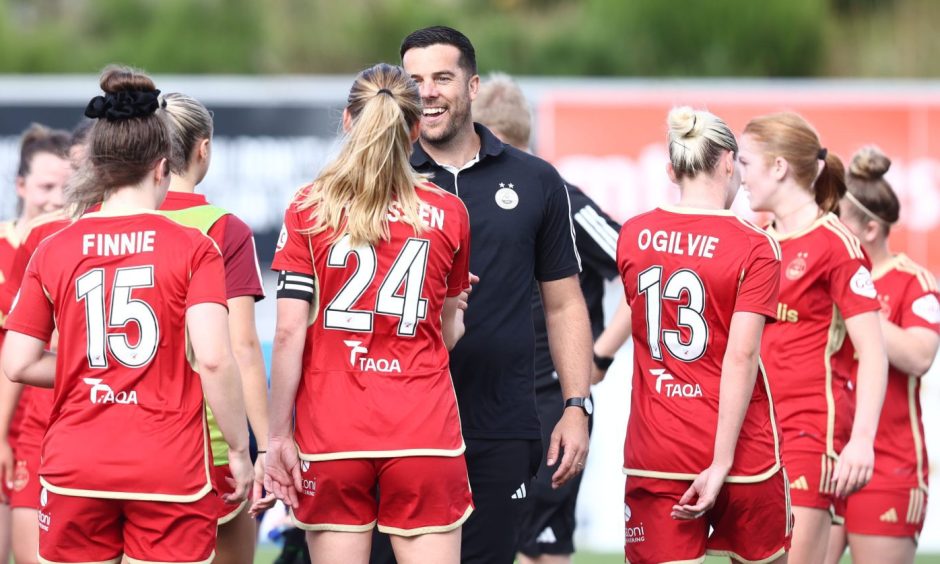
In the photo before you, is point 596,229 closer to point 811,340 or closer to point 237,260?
point 811,340

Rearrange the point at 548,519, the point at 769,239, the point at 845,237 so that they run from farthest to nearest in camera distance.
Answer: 1. the point at 548,519
2. the point at 845,237
3. the point at 769,239

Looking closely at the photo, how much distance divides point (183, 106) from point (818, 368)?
233 cm

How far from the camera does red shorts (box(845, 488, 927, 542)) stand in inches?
207

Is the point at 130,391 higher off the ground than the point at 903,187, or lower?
lower

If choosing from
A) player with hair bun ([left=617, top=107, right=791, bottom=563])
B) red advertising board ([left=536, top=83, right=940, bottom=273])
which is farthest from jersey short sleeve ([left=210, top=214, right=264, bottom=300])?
red advertising board ([left=536, top=83, right=940, bottom=273])

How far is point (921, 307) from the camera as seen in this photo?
5406mm

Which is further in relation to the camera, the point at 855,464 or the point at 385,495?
the point at 855,464

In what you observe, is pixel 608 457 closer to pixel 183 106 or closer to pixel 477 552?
pixel 477 552

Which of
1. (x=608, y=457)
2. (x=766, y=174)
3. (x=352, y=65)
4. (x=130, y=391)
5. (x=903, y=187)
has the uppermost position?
(x=352, y=65)

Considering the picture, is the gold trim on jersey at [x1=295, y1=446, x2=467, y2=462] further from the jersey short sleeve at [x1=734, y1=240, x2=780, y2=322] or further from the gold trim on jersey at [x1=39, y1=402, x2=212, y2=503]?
the jersey short sleeve at [x1=734, y1=240, x2=780, y2=322]

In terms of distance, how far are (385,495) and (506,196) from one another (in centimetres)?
113

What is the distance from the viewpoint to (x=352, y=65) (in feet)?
59.9

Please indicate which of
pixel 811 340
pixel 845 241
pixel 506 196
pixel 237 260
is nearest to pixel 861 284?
pixel 845 241

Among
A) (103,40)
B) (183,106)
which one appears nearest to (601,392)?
(183,106)
